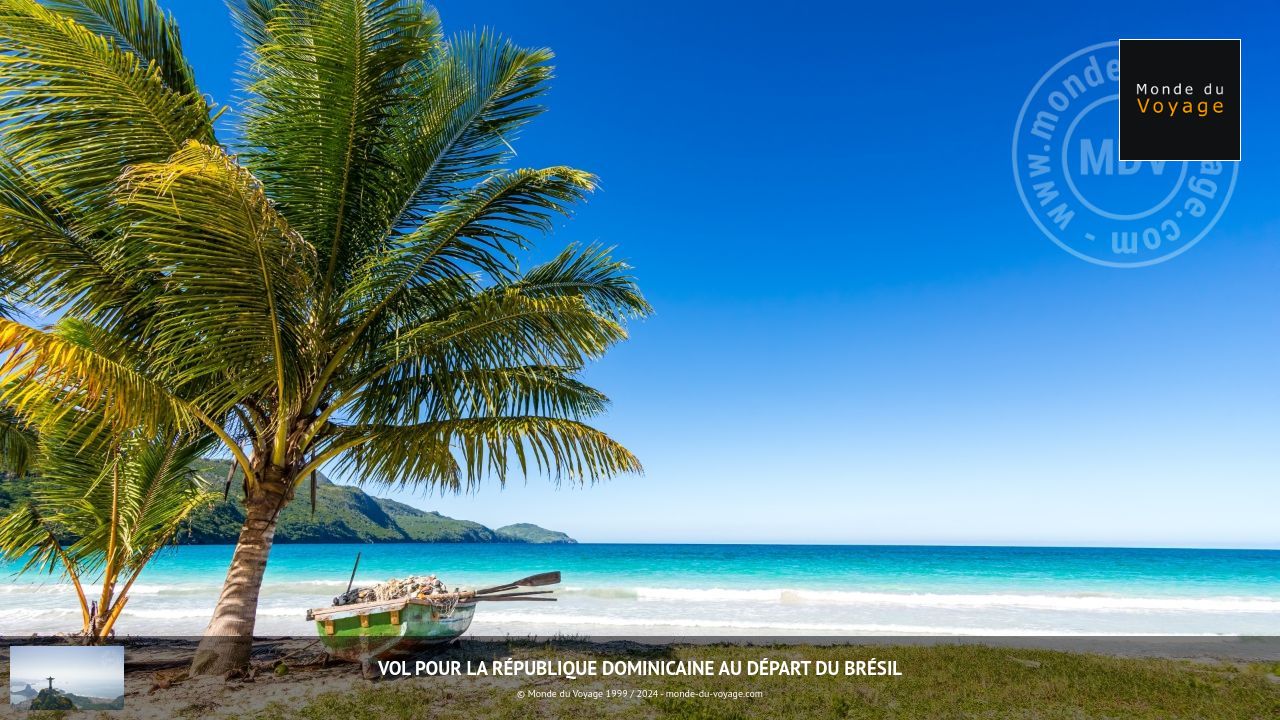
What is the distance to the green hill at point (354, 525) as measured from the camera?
65312 mm

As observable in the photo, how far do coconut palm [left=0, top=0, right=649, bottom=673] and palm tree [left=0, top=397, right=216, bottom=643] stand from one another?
1094 millimetres

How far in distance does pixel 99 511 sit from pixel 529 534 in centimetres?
11276

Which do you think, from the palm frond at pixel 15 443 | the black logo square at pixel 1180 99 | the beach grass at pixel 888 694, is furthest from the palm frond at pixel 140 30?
the black logo square at pixel 1180 99

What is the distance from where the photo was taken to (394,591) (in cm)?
794

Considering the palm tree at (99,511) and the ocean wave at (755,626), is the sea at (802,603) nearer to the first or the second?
the ocean wave at (755,626)

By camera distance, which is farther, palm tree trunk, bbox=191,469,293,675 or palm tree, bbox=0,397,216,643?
palm tree, bbox=0,397,216,643

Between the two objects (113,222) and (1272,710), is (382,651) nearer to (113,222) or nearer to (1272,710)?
(113,222)

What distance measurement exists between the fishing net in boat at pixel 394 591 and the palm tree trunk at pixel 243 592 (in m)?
1.08

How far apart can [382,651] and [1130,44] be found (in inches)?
437

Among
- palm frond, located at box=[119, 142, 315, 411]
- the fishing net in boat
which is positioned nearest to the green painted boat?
the fishing net in boat

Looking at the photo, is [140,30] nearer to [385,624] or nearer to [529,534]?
[385,624]

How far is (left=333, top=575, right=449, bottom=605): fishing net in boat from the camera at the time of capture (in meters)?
7.83

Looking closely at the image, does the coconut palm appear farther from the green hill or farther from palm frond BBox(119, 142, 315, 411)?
the green hill

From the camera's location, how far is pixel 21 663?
19.2 ft
